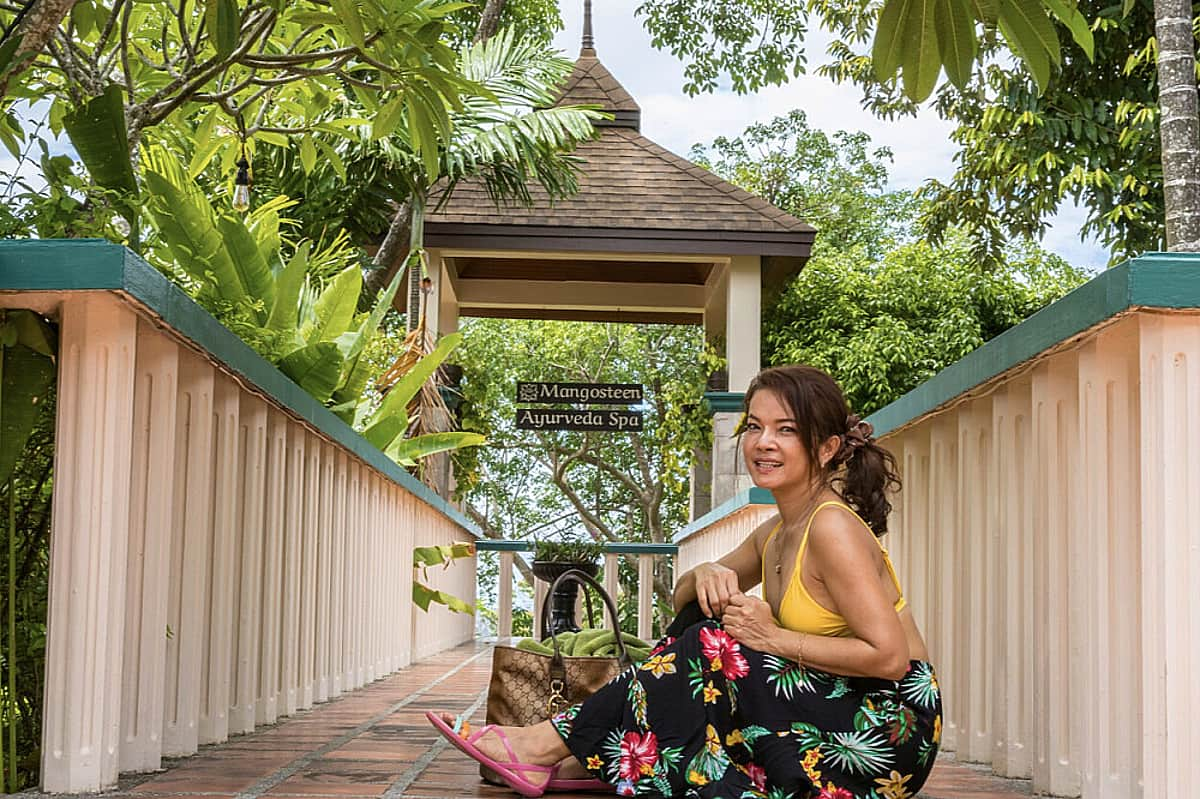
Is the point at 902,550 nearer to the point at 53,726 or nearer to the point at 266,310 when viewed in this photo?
the point at 266,310

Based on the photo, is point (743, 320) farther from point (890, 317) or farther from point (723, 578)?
point (723, 578)

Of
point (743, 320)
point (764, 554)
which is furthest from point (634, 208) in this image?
point (764, 554)

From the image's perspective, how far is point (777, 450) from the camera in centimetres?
328

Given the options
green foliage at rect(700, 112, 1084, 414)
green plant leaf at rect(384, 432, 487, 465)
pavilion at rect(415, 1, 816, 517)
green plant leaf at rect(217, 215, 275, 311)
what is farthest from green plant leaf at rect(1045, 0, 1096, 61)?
green foliage at rect(700, 112, 1084, 414)

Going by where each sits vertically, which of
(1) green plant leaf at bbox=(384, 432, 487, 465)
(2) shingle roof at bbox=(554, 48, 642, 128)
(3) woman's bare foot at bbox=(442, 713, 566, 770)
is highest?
(2) shingle roof at bbox=(554, 48, 642, 128)

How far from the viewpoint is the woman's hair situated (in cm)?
330

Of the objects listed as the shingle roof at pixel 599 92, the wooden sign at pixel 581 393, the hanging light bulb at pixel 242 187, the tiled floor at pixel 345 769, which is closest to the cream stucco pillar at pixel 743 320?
the wooden sign at pixel 581 393

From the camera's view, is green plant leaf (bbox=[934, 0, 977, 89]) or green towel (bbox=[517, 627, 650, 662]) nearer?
green plant leaf (bbox=[934, 0, 977, 89])

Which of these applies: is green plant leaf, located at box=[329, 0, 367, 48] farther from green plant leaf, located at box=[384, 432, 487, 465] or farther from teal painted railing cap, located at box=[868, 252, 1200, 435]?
green plant leaf, located at box=[384, 432, 487, 465]

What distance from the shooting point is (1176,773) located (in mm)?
2861

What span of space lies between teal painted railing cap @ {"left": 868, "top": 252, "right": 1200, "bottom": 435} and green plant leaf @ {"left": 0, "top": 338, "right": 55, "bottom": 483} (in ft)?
7.83

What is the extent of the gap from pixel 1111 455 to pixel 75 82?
3286 millimetres

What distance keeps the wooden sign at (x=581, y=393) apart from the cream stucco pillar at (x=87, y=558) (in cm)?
1019

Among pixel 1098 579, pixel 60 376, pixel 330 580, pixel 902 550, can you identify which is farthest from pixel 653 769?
pixel 330 580
